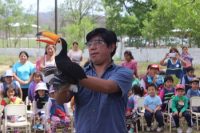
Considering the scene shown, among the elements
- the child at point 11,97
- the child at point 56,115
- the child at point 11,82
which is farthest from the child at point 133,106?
the child at point 11,82

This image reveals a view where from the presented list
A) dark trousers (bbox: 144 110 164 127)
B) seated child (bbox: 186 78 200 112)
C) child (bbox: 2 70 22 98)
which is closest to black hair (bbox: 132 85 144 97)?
dark trousers (bbox: 144 110 164 127)

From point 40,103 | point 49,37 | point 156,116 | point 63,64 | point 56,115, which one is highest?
point 49,37

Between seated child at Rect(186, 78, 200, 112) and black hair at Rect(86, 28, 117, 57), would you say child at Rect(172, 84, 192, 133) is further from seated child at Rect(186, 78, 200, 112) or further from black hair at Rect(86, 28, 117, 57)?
black hair at Rect(86, 28, 117, 57)

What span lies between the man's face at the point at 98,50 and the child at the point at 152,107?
6.05 meters

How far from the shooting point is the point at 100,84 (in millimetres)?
2424

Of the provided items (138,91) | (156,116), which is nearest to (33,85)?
(138,91)


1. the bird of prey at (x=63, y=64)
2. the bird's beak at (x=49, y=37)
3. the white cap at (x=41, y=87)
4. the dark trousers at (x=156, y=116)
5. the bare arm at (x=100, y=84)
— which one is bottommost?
the dark trousers at (x=156, y=116)

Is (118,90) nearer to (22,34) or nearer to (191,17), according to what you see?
(191,17)

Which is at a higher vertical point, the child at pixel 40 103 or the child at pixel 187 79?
the child at pixel 187 79

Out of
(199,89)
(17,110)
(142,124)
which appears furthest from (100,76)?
(199,89)

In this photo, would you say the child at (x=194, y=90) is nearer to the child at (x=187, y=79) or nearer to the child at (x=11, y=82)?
the child at (x=187, y=79)

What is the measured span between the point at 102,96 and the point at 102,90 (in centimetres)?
15

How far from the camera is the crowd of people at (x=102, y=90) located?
258 centimetres

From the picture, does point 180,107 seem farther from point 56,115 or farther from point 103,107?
point 103,107
